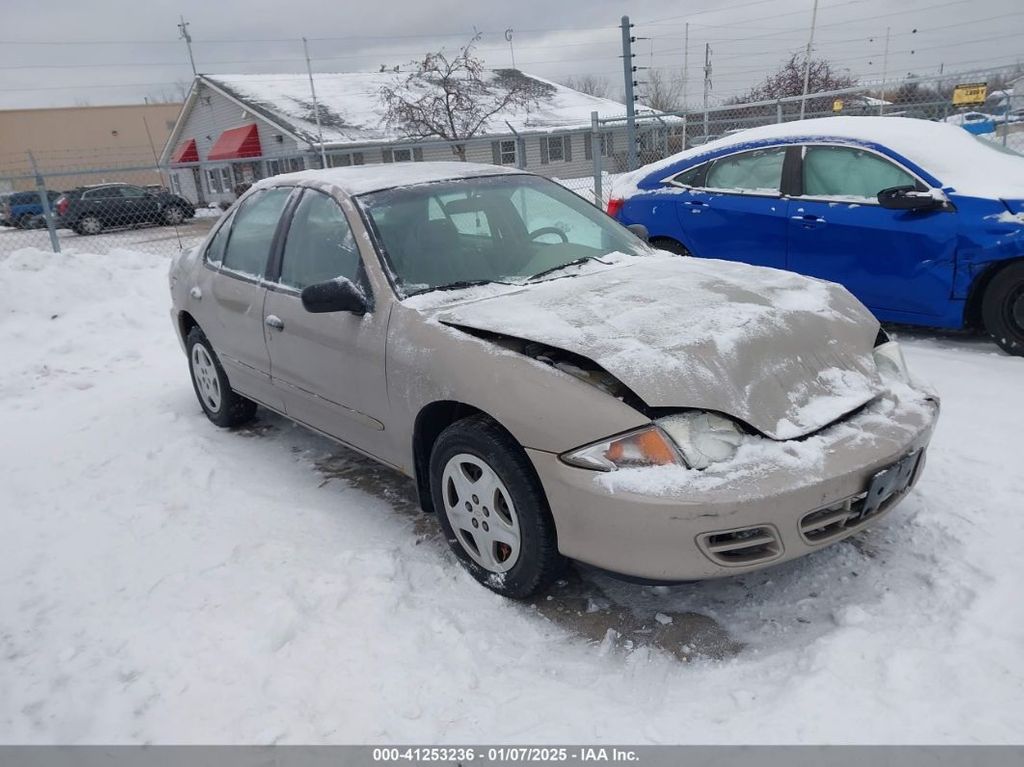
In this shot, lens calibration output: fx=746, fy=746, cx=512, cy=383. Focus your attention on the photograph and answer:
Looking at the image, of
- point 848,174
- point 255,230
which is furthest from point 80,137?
point 848,174

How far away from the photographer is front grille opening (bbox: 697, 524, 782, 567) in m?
2.33

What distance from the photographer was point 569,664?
2.54 m

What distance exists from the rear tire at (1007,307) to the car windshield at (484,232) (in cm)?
268

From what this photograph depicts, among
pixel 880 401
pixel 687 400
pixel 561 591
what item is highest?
pixel 687 400

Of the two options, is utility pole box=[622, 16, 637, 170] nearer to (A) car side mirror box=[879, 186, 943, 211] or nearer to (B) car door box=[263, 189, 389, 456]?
(A) car side mirror box=[879, 186, 943, 211]

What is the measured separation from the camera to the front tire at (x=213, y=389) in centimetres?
480

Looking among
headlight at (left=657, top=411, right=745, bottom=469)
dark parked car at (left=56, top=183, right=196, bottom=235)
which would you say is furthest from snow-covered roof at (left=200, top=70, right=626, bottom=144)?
headlight at (left=657, top=411, right=745, bottom=469)

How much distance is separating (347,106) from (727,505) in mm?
28263


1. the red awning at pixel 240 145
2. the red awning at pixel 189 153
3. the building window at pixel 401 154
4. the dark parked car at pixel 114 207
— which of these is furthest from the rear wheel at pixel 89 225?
the red awning at pixel 189 153

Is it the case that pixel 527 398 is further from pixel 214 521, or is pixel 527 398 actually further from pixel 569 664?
pixel 214 521

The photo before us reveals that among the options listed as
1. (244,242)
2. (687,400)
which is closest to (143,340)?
(244,242)

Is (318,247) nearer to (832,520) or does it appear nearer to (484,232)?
(484,232)

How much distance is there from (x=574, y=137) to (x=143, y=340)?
85.6ft

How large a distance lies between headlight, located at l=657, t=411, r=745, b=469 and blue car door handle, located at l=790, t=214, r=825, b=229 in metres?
3.76
